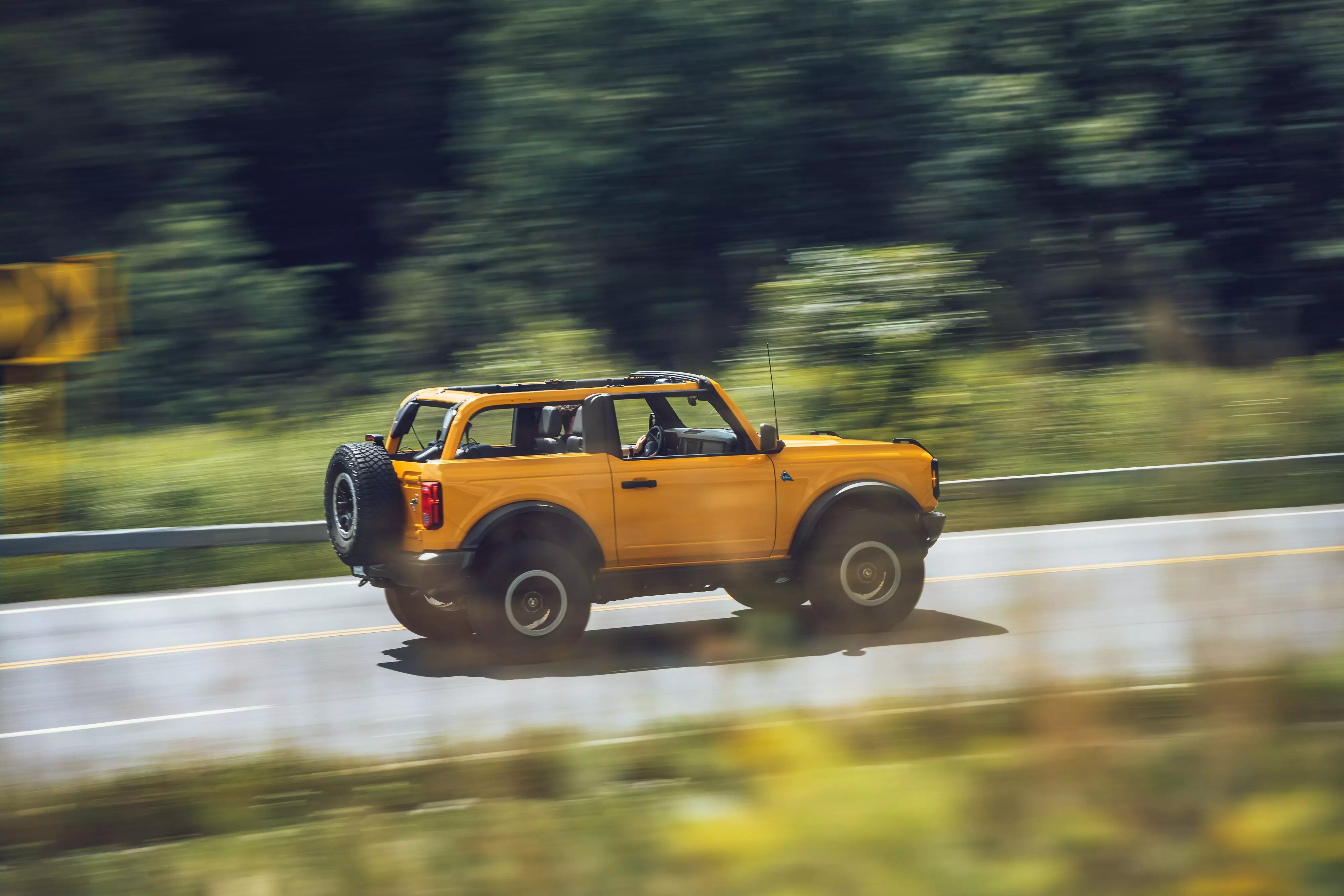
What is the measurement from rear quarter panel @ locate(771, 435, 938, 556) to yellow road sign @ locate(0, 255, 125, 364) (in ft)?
23.1

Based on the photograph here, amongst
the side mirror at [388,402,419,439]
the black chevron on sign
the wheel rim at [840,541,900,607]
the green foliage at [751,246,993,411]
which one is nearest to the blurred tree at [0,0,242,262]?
the black chevron on sign

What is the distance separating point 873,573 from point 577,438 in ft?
6.81

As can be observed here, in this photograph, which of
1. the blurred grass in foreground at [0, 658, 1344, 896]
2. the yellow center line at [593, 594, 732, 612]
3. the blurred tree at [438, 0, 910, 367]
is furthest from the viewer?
the blurred tree at [438, 0, 910, 367]

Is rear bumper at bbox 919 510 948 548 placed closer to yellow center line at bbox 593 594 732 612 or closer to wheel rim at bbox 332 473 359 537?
yellow center line at bbox 593 594 732 612

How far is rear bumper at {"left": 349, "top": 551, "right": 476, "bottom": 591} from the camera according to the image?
8.29 meters

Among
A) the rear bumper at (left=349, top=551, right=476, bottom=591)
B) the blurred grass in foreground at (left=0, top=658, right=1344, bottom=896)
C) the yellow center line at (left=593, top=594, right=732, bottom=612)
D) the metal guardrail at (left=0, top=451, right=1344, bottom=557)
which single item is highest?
the metal guardrail at (left=0, top=451, right=1344, bottom=557)

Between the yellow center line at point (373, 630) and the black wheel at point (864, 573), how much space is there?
80 cm

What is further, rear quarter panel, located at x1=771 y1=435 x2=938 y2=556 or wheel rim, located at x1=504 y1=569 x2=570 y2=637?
rear quarter panel, located at x1=771 y1=435 x2=938 y2=556

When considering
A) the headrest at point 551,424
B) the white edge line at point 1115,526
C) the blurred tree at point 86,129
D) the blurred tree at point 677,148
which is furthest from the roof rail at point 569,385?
the blurred tree at point 86,129

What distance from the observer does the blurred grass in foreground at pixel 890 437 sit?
12.9 meters

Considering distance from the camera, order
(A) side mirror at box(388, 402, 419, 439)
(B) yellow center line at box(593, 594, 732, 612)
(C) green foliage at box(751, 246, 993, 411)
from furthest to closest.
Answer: (C) green foliage at box(751, 246, 993, 411) → (B) yellow center line at box(593, 594, 732, 612) → (A) side mirror at box(388, 402, 419, 439)

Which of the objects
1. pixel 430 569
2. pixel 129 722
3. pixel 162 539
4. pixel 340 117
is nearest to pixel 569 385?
pixel 430 569

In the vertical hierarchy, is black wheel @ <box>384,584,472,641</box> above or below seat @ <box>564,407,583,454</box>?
below

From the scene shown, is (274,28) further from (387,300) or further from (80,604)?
(80,604)
